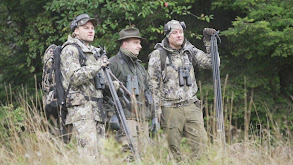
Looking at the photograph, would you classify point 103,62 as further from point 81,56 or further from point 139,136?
point 139,136

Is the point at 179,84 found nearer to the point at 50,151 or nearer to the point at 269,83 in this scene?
the point at 50,151

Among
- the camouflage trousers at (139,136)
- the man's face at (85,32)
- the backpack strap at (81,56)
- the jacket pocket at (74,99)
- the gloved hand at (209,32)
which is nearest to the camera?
the camouflage trousers at (139,136)

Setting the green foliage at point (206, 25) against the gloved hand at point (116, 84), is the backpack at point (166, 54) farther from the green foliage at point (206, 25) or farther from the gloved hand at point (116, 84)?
the green foliage at point (206, 25)

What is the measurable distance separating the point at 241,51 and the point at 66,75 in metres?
5.03

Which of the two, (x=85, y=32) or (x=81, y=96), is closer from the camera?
(x=81, y=96)

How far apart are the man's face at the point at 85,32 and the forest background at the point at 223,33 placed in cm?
323

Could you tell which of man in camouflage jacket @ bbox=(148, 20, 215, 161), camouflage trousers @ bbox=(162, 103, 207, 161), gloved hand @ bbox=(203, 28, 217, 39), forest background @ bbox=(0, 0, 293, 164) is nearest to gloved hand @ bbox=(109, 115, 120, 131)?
man in camouflage jacket @ bbox=(148, 20, 215, 161)

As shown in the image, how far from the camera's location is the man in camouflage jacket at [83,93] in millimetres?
5273

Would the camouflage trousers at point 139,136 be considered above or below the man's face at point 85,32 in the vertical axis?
below

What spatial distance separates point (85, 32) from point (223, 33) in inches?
159

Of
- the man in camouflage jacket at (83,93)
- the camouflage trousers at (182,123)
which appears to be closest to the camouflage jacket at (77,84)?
the man in camouflage jacket at (83,93)

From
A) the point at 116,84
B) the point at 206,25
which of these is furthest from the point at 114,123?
the point at 206,25

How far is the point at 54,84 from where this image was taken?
5.46 metres

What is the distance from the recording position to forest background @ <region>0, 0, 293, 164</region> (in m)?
9.04
